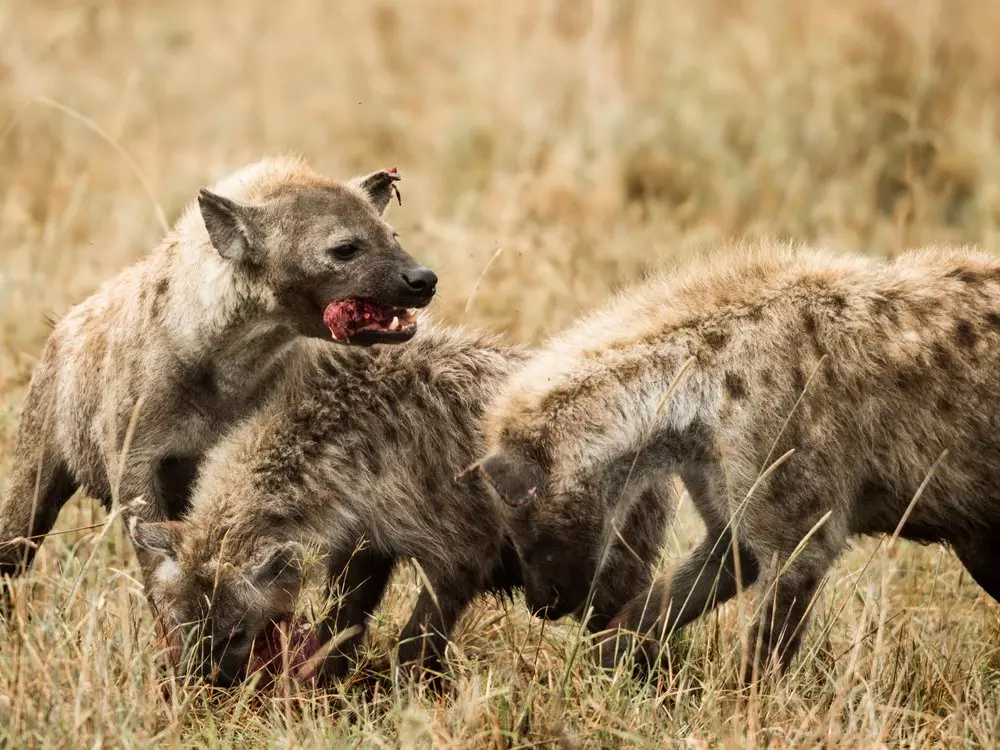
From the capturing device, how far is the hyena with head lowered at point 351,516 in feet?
14.3

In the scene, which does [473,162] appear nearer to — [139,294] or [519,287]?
[519,287]

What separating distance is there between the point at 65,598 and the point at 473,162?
16.5 ft

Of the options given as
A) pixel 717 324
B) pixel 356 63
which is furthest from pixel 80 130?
pixel 717 324

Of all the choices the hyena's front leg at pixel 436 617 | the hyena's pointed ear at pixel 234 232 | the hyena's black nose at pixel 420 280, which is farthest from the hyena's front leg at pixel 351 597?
the hyena's pointed ear at pixel 234 232

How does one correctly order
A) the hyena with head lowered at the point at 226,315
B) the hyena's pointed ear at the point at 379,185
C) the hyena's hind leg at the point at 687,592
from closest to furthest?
the hyena's hind leg at the point at 687,592 < the hyena with head lowered at the point at 226,315 < the hyena's pointed ear at the point at 379,185

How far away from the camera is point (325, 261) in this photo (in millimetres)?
4668

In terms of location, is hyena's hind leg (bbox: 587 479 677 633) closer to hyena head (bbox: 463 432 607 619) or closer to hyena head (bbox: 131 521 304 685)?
hyena head (bbox: 463 432 607 619)

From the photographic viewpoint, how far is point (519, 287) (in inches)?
277

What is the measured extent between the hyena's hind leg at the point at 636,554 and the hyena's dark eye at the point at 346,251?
3.43 feet

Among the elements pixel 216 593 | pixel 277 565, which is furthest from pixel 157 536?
pixel 277 565

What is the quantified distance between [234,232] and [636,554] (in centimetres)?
143

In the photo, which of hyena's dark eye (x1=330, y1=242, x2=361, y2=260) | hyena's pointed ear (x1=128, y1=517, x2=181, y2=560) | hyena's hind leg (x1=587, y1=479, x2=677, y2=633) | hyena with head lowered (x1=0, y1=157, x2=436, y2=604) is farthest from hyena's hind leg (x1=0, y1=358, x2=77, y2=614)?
hyena's hind leg (x1=587, y1=479, x2=677, y2=633)

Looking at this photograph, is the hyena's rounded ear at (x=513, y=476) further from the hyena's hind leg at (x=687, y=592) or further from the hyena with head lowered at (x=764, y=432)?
the hyena's hind leg at (x=687, y=592)

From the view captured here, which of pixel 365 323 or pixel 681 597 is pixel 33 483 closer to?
pixel 365 323
